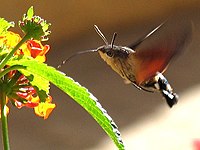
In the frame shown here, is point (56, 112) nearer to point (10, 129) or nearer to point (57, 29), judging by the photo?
point (10, 129)

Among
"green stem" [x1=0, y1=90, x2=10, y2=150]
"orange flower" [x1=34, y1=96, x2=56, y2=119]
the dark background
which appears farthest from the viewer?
the dark background

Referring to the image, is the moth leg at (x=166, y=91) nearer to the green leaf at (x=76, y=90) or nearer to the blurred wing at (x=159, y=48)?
the blurred wing at (x=159, y=48)

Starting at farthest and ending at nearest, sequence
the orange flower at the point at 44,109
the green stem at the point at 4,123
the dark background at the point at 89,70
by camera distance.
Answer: the dark background at the point at 89,70 < the orange flower at the point at 44,109 < the green stem at the point at 4,123

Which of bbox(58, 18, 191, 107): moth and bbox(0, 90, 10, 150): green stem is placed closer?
bbox(0, 90, 10, 150): green stem

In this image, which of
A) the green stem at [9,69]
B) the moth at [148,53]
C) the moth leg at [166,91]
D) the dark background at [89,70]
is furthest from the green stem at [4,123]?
the dark background at [89,70]

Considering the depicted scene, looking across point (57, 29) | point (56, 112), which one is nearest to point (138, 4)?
point (57, 29)

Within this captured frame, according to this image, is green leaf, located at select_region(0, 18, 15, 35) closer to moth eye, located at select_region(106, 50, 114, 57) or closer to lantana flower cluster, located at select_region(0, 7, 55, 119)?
lantana flower cluster, located at select_region(0, 7, 55, 119)

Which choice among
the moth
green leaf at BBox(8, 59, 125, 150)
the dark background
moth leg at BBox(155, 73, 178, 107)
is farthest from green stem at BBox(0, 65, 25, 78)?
the dark background

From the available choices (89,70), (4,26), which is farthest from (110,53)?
(89,70)
